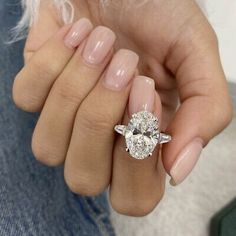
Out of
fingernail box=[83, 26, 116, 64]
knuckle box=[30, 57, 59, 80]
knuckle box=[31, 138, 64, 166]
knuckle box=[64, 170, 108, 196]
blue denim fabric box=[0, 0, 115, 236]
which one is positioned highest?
fingernail box=[83, 26, 116, 64]

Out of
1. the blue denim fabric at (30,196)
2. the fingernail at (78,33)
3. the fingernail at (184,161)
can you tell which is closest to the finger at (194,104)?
the fingernail at (184,161)

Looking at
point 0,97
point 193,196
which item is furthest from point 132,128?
point 193,196

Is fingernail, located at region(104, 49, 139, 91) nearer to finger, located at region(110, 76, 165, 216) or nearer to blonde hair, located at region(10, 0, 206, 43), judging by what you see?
finger, located at region(110, 76, 165, 216)

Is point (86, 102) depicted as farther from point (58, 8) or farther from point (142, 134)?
point (58, 8)

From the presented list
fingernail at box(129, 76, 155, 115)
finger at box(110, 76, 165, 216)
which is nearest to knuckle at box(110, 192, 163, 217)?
finger at box(110, 76, 165, 216)

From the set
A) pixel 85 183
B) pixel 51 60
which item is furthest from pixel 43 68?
pixel 85 183

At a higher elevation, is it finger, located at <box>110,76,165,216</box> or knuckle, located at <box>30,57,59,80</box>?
knuckle, located at <box>30,57,59,80</box>

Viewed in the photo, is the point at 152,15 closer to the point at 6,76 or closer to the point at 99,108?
the point at 99,108
